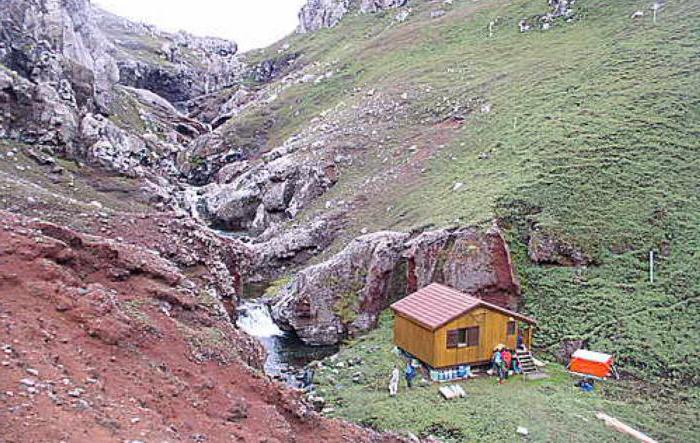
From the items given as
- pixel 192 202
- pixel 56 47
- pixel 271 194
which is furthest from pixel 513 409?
pixel 56 47

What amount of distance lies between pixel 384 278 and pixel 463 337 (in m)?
9.98

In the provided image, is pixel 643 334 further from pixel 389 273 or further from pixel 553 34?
pixel 553 34

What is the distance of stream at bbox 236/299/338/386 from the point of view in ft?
120

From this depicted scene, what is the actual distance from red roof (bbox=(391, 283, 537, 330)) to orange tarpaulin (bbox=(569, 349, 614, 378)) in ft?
9.00

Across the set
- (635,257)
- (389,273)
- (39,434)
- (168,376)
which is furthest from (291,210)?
(39,434)

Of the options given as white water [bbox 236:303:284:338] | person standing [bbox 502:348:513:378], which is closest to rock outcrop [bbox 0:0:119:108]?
white water [bbox 236:303:284:338]

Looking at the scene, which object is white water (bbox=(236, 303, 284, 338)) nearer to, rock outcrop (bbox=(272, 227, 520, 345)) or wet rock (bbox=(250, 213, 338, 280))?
rock outcrop (bbox=(272, 227, 520, 345))

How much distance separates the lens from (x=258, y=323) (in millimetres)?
43781

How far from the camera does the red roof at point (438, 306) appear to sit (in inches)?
1266

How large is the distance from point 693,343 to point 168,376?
24.8 m

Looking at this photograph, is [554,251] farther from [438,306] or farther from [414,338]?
[414,338]

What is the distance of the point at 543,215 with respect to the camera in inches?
1601

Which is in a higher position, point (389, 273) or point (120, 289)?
point (120, 289)

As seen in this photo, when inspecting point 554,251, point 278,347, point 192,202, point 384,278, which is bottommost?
point 278,347
